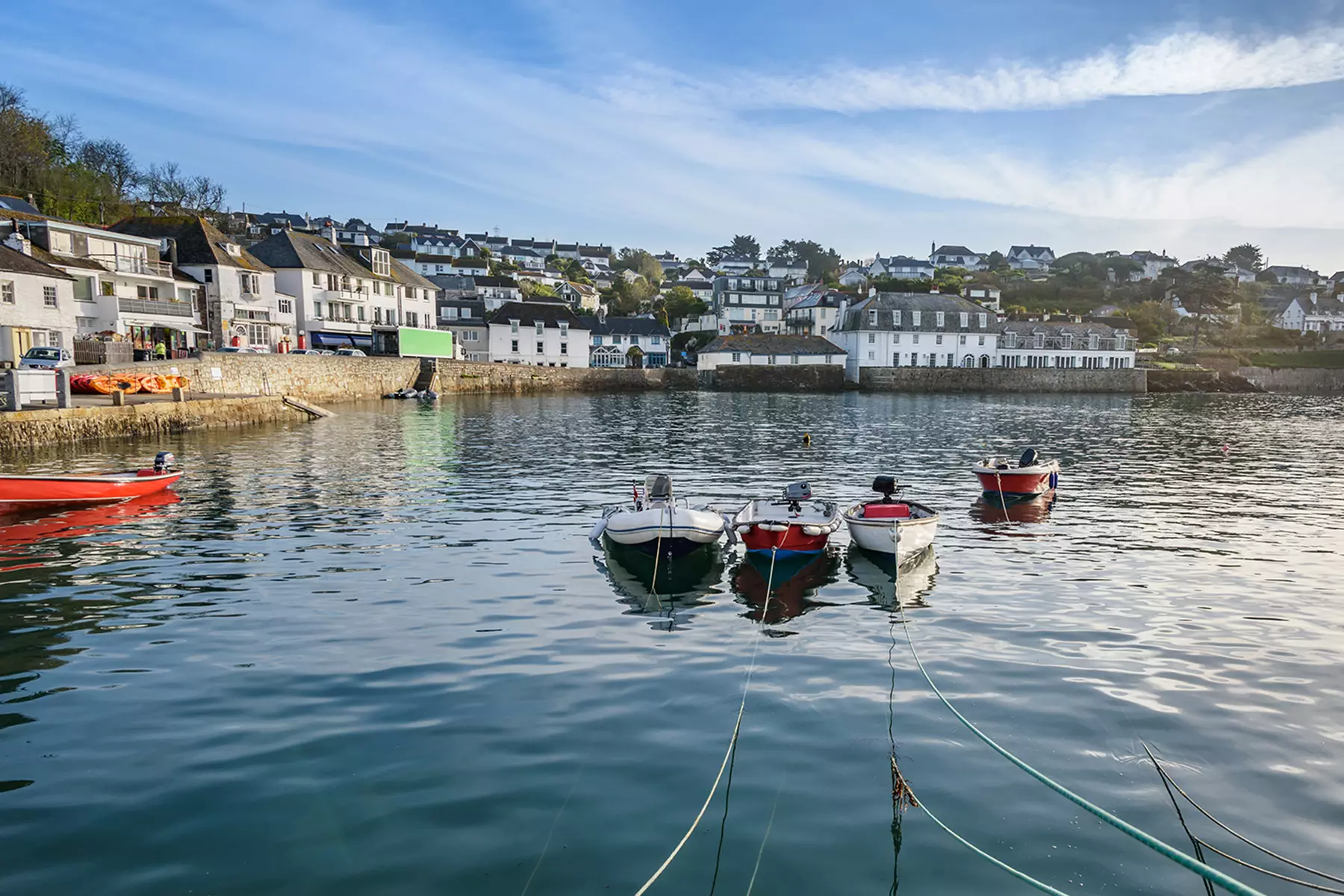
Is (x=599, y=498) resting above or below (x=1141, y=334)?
below

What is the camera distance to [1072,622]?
650 inches

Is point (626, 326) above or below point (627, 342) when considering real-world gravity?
above

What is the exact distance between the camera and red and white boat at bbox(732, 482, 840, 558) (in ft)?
67.8

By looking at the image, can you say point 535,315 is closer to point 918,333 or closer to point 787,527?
point 918,333

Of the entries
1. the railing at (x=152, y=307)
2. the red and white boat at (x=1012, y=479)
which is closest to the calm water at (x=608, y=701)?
the red and white boat at (x=1012, y=479)

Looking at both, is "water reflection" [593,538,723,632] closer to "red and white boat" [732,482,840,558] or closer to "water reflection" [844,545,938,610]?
"red and white boat" [732,482,840,558]

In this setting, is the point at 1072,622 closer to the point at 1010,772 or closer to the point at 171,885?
the point at 1010,772

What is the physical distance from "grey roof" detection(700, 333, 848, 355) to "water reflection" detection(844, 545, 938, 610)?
101 metres

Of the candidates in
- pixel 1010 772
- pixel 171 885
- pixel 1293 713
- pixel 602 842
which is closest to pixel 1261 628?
pixel 1293 713

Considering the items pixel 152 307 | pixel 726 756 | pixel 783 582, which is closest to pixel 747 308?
pixel 152 307

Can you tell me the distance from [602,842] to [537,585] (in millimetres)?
10535

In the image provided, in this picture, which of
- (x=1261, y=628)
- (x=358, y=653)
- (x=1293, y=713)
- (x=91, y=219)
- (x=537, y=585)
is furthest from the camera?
(x=91, y=219)

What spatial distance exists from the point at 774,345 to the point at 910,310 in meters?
20.9

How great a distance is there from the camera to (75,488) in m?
26.0
